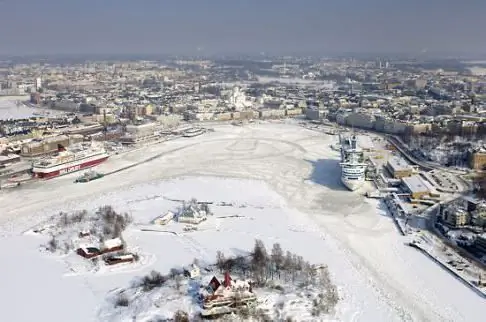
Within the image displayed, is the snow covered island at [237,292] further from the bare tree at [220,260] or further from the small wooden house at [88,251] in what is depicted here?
the small wooden house at [88,251]

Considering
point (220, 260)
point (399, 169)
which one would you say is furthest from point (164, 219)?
point (399, 169)

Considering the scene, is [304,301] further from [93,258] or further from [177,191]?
[177,191]

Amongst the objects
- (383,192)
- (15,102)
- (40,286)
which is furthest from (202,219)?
(15,102)

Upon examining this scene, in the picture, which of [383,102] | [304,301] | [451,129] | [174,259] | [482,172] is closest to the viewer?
[304,301]

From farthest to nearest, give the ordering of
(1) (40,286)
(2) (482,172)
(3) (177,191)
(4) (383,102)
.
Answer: (4) (383,102)
(2) (482,172)
(3) (177,191)
(1) (40,286)

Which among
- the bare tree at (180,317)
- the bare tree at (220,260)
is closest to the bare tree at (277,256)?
the bare tree at (220,260)

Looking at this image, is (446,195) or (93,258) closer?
(93,258)

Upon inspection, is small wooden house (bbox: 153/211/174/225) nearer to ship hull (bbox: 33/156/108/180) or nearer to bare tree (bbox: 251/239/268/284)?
bare tree (bbox: 251/239/268/284)
